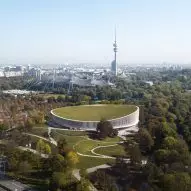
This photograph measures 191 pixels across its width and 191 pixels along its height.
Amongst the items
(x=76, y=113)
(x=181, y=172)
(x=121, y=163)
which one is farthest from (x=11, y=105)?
(x=181, y=172)

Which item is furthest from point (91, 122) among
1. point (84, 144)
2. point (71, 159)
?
point (71, 159)

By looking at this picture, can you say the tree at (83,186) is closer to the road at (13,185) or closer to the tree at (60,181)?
the tree at (60,181)

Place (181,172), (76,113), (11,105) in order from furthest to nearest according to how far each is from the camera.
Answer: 1. (11,105)
2. (76,113)
3. (181,172)

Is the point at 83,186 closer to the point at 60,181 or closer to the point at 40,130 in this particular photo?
the point at 60,181

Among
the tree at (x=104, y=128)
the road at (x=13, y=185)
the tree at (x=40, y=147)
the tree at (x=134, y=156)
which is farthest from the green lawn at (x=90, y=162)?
the tree at (x=104, y=128)

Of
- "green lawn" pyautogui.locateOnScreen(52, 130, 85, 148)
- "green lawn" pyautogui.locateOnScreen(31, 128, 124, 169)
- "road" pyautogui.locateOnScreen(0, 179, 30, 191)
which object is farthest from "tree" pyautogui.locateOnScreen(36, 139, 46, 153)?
"road" pyautogui.locateOnScreen(0, 179, 30, 191)

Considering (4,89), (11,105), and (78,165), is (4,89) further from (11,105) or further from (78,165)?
(78,165)

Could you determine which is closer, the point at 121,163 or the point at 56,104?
the point at 121,163
